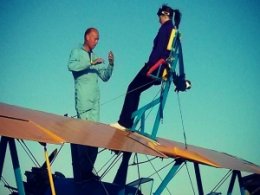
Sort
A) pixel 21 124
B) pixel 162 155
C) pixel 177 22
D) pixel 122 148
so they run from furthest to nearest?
pixel 177 22 < pixel 162 155 < pixel 122 148 < pixel 21 124

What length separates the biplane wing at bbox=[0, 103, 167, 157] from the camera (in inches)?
156

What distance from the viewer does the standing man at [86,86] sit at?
22.6 ft

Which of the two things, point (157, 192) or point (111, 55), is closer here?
point (157, 192)

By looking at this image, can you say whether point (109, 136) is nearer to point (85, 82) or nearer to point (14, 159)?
point (14, 159)

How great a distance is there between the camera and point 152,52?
22.6 feet

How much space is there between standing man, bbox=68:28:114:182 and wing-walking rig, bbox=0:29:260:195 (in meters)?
0.41

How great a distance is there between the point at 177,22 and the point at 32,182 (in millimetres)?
4747

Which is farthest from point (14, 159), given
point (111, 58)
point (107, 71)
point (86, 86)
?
point (111, 58)

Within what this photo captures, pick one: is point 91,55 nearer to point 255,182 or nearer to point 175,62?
point 175,62

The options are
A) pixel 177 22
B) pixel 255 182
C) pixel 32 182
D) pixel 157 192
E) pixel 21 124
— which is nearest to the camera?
pixel 21 124

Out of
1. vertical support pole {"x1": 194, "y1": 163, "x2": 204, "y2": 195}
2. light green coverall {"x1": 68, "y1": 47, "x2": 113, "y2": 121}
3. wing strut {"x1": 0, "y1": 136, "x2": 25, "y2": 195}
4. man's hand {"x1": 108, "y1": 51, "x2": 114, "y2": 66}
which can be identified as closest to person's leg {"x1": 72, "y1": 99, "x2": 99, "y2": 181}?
light green coverall {"x1": 68, "y1": 47, "x2": 113, "y2": 121}

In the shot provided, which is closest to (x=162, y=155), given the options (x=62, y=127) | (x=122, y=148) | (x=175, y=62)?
(x=122, y=148)

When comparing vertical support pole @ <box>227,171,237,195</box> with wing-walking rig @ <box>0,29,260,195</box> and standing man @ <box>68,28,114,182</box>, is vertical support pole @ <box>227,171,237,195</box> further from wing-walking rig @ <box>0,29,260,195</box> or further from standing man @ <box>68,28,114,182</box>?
standing man @ <box>68,28,114,182</box>

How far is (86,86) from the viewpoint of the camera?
727 cm
